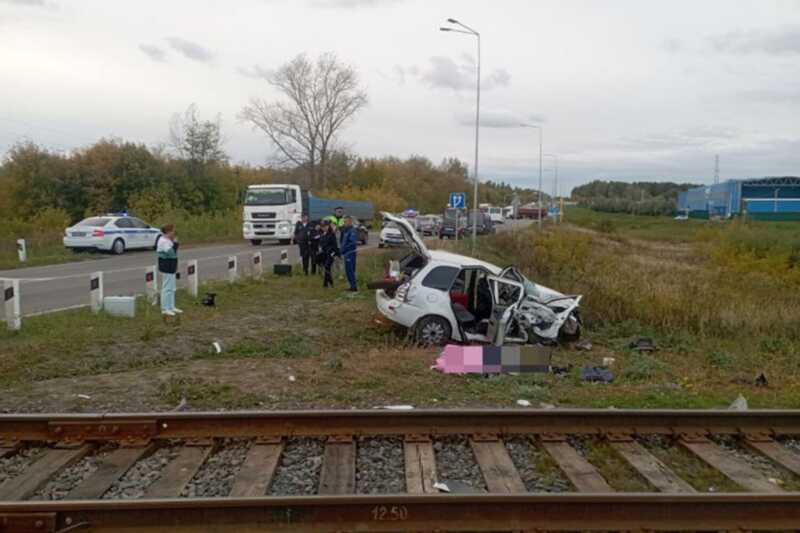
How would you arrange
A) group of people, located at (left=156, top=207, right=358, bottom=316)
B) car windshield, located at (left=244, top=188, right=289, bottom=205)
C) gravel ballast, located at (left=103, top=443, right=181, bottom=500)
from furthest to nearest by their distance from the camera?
car windshield, located at (left=244, top=188, right=289, bottom=205) < group of people, located at (left=156, top=207, right=358, bottom=316) < gravel ballast, located at (left=103, top=443, right=181, bottom=500)

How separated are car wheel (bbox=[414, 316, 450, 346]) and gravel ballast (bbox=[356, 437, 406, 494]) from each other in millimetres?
4388

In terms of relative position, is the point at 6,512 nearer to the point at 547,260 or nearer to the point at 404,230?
the point at 404,230

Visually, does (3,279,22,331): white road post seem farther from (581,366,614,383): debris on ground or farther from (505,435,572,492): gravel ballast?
(581,366,614,383): debris on ground

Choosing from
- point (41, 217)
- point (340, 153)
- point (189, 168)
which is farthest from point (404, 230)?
point (340, 153)

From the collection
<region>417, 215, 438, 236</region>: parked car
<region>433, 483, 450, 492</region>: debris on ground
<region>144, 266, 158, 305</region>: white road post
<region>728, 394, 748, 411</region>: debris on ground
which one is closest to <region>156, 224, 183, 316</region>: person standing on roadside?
<region>144, 266, 158, 305</region>: white road post

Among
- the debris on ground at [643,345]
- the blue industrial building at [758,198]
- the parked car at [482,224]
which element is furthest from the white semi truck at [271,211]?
the blue industrial building at [758,198]

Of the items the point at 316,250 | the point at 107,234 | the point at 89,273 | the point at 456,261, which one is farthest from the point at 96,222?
the point at 456,261

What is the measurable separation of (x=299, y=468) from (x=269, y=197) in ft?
93.2

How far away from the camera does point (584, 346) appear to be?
10.2 metres

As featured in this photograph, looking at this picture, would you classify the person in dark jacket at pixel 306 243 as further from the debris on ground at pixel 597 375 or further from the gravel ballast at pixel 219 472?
the gravel ballast at pixel 219 472

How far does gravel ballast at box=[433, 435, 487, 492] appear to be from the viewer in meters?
4.70

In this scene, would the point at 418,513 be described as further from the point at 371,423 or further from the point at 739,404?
the point at 739,404

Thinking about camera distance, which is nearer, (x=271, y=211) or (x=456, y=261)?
(x=456, y=261)

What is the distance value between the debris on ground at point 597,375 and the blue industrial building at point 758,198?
75117 millimetres
